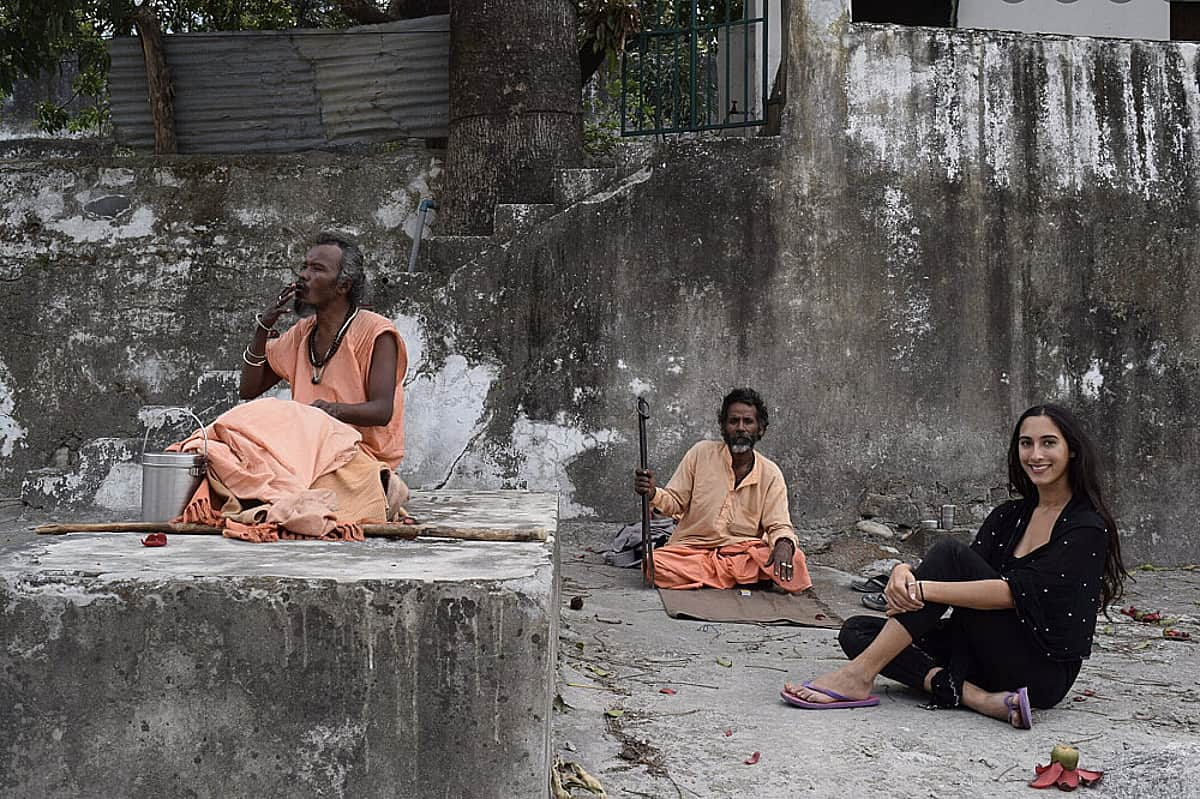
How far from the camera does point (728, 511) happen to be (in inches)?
244

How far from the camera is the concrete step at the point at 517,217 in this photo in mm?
6891

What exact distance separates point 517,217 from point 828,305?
183 centimetres

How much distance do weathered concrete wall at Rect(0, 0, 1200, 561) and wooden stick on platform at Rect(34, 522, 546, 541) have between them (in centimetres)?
344

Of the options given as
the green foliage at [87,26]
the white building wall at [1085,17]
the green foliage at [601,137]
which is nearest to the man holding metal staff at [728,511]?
the green foliage at [601,137]

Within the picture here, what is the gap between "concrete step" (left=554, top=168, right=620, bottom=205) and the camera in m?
6.95

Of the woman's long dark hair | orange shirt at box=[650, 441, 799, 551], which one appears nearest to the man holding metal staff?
orange shirt at box=[650, 441, 799, 551]

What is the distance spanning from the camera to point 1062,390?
7164 millimetres

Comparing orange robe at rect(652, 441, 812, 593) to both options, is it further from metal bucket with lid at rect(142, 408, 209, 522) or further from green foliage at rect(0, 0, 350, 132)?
green foliage at rect(0, 0, 350, 132)

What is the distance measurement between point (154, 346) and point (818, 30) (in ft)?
14.2

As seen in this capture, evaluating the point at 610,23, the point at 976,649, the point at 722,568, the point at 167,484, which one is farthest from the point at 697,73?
the point at 167,484

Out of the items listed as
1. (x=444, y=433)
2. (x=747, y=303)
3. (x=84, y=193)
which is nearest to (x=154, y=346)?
(x=84, y=193)

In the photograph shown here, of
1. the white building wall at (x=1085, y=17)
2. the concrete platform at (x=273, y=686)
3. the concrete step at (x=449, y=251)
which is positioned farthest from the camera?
the white building wall at (x=1085, y=17)

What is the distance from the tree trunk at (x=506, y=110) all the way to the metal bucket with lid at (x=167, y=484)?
4054mm

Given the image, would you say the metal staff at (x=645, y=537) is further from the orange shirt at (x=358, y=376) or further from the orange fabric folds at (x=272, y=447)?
the orange fabric folds at (x=272, y=447)
